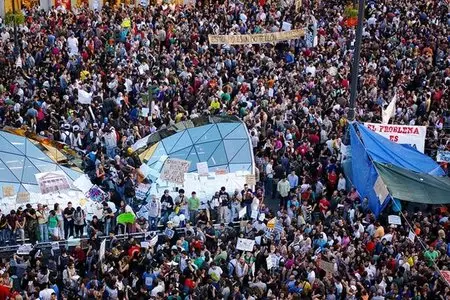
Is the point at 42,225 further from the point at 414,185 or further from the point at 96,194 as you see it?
the point at 414,185

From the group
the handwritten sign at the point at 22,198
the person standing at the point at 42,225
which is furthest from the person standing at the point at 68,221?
the handwritten sign at the point at 22,198

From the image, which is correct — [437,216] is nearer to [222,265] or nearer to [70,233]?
[222,265]

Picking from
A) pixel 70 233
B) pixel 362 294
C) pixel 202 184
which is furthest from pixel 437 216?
pixel 70 233

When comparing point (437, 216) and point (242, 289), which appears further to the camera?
point (437, 216)

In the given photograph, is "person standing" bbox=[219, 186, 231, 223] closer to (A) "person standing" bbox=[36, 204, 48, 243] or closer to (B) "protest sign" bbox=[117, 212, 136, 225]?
(B) "protest sign" bbox=[117, 212, 136, 225]

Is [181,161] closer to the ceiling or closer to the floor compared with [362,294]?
closer to the ceiling

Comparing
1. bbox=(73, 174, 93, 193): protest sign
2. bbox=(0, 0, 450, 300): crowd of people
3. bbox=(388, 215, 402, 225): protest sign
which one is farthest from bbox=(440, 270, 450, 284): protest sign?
bbox=(73, 174, 93, 193): protest sign
